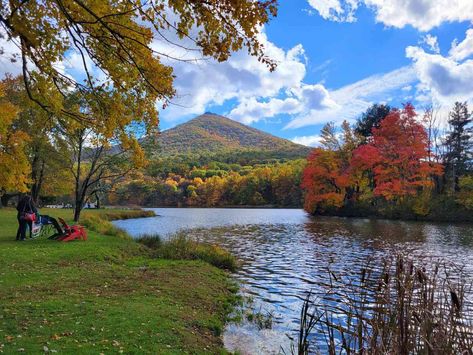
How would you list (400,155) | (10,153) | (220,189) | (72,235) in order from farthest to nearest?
(220,189), (400,155), (10,153), (72,235)

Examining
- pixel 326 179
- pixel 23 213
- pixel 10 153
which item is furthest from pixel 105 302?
pixel 326 179

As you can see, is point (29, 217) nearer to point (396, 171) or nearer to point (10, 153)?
point (10, 153)

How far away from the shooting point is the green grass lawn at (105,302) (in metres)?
5.86

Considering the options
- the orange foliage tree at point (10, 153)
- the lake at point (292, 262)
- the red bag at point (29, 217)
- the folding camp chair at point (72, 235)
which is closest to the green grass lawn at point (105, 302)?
the lake at point (292, 262)

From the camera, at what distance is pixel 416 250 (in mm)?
19156

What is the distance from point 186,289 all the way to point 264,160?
16624 centimetres

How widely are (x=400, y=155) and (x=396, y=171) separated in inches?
93.9

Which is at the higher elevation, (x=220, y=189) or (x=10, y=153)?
(x=220, y=189)

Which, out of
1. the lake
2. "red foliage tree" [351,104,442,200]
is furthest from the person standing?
"red foliage tree" [351,104,442,200]

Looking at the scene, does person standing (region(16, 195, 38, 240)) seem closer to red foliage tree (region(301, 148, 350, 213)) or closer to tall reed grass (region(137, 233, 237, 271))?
tall reed grass (region(137, 233, 237, 271))

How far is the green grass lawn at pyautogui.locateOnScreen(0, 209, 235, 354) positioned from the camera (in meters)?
Answer: 5.86

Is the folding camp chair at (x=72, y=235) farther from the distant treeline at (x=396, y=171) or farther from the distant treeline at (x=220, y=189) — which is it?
the distant treeline at (x=220, y=189)

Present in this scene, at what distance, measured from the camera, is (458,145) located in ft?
146

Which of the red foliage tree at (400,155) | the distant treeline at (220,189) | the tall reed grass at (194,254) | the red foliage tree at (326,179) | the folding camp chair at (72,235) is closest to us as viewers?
the tall reed grass at (194,254)
